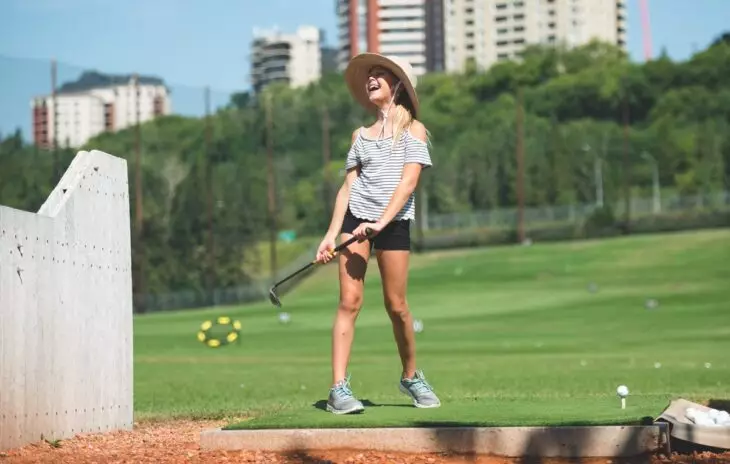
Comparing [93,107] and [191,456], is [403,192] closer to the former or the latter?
[191,456]

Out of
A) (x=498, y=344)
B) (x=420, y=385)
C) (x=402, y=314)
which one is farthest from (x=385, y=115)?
(x=498, y=344)

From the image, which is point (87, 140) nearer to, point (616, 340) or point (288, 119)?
point (288, 119)

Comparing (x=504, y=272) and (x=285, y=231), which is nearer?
(x=504, y=272)

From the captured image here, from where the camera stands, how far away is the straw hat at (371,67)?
9.37 metres

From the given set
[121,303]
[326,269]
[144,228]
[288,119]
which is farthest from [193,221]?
[121,303]

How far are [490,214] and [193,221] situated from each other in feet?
51.4

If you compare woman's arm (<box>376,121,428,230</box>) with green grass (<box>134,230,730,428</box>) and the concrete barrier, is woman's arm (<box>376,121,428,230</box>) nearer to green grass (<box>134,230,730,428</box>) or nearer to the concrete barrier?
green grass (<box>134,230,730,428</box>)

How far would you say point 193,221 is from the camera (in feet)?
216

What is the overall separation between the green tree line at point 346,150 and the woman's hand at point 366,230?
4282 centimetres

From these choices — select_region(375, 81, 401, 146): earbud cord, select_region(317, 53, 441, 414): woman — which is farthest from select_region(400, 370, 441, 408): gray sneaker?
select_region(375, 81, 401, 146): earbud cord

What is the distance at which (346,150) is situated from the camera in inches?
2940

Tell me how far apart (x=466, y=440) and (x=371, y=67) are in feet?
8.88

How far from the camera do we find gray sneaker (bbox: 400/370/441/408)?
9203mm

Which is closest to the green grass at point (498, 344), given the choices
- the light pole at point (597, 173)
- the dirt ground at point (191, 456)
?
the dirt ground at point (191, 456)
